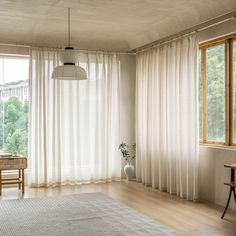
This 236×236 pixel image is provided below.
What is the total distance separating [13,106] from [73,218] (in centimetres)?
351

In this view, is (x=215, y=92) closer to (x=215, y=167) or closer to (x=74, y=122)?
(x=215, y=167)

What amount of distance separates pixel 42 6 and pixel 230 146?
337 cm

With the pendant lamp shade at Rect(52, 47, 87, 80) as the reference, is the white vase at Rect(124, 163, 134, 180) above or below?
below

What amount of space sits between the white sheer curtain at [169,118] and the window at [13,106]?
2299 mm

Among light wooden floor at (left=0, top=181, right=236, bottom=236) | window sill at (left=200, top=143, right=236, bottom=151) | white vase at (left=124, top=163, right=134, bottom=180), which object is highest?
window sill at (left=200, top=143, right=236, bottom=151)

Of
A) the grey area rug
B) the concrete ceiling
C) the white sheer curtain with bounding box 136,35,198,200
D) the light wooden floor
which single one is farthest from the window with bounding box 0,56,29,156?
the white sheer curtain with bounding box 136,35,198,200

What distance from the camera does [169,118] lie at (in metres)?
6.70

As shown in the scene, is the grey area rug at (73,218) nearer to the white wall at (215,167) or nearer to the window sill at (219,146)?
the white wall at (215,167)

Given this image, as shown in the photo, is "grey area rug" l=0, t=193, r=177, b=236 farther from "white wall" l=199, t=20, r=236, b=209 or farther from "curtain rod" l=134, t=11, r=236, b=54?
"curtain rod" l=134, t=11, r=236, b=54

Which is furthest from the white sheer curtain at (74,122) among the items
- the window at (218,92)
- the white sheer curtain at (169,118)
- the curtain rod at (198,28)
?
the window at (218,92)

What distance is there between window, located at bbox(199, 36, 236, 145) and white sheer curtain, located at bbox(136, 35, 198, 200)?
24 cm

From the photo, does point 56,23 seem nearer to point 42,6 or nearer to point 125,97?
point 42,6

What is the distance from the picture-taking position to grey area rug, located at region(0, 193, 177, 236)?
4.36 metres

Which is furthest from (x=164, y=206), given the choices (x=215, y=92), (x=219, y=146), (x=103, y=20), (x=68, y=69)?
(x=103, y=20)
